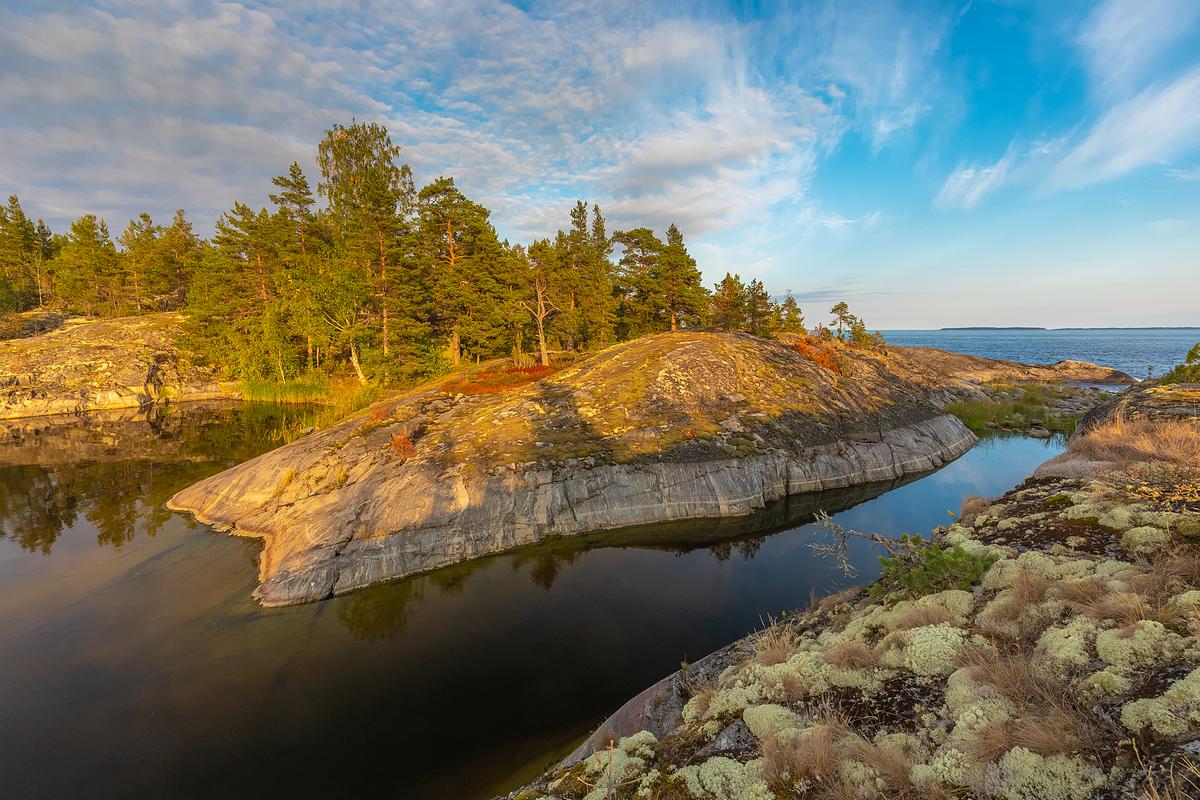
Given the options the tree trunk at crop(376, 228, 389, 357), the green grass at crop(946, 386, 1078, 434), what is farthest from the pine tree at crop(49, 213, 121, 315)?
the green grass at crop(946, 386, 1078, 434)

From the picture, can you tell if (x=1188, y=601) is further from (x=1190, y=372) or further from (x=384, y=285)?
(x=384, y=285)

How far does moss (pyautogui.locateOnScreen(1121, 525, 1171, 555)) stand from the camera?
22.9ft

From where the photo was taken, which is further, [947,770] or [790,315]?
[790,315]

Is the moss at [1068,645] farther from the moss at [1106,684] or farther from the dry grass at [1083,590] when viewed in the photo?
the dry grass at [1083,590]

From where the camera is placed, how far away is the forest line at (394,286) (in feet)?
138

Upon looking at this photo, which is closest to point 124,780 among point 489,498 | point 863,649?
point 489,498

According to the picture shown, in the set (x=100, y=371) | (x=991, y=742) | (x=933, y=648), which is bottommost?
(x=933, y=648)

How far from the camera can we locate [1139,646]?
186 inches

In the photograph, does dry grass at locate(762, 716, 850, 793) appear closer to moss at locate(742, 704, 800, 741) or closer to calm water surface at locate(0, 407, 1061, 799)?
moss at locate(742, 704, 800, 741)

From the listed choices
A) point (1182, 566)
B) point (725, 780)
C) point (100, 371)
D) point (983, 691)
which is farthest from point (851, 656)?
point (100, 371)

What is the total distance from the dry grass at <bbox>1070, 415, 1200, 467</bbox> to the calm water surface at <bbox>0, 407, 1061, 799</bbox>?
733cm

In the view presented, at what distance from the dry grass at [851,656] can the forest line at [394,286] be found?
33939 mm

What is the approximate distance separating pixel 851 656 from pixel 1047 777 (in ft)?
10.6

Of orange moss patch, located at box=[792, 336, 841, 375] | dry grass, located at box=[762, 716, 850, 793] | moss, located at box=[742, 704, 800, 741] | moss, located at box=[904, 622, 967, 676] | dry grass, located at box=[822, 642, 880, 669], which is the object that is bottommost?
moss, located at box=[742, 704, 800, 741]
